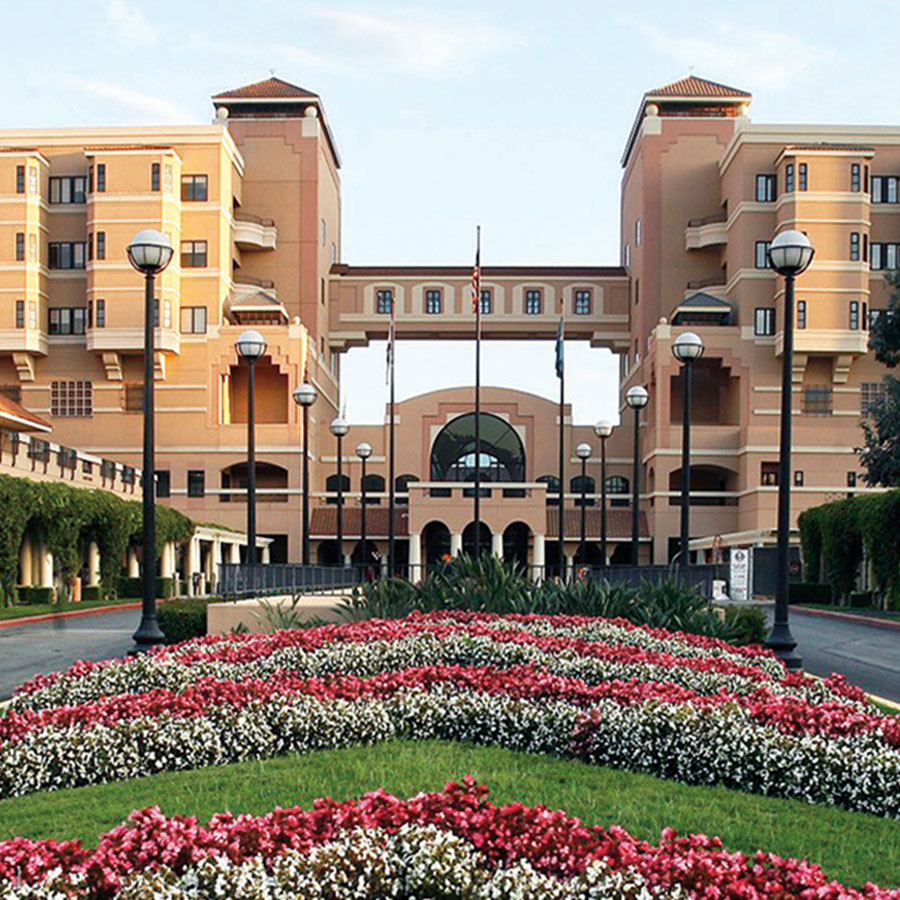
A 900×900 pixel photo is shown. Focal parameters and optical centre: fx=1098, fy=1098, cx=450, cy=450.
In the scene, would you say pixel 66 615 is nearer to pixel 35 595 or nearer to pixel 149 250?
pixel 35 595

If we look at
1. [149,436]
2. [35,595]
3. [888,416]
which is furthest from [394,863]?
[888,416]

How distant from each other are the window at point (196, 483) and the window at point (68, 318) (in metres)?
10.5

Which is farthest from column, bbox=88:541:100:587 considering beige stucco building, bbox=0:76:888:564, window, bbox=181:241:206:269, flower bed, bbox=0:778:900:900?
flower bed, bbox=0:778:900:900

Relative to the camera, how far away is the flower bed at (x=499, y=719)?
7000 millimetres

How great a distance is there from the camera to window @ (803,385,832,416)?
63188 mm

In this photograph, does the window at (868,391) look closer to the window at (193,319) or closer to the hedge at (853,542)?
the hedge at (853,542)

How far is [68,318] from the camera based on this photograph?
63438 mm

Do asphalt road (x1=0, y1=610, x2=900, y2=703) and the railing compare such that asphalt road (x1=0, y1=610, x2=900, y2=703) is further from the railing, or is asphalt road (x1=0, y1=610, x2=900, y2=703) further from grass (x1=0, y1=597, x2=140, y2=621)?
the railing

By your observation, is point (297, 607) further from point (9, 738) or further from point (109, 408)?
point (109, 408)

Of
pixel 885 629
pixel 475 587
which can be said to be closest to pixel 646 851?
pixel 475 587

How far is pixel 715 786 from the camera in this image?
7.05m

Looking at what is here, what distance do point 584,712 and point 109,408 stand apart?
195 ft

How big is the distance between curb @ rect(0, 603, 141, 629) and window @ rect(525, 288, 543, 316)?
137ft

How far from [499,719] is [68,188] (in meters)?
61.9
